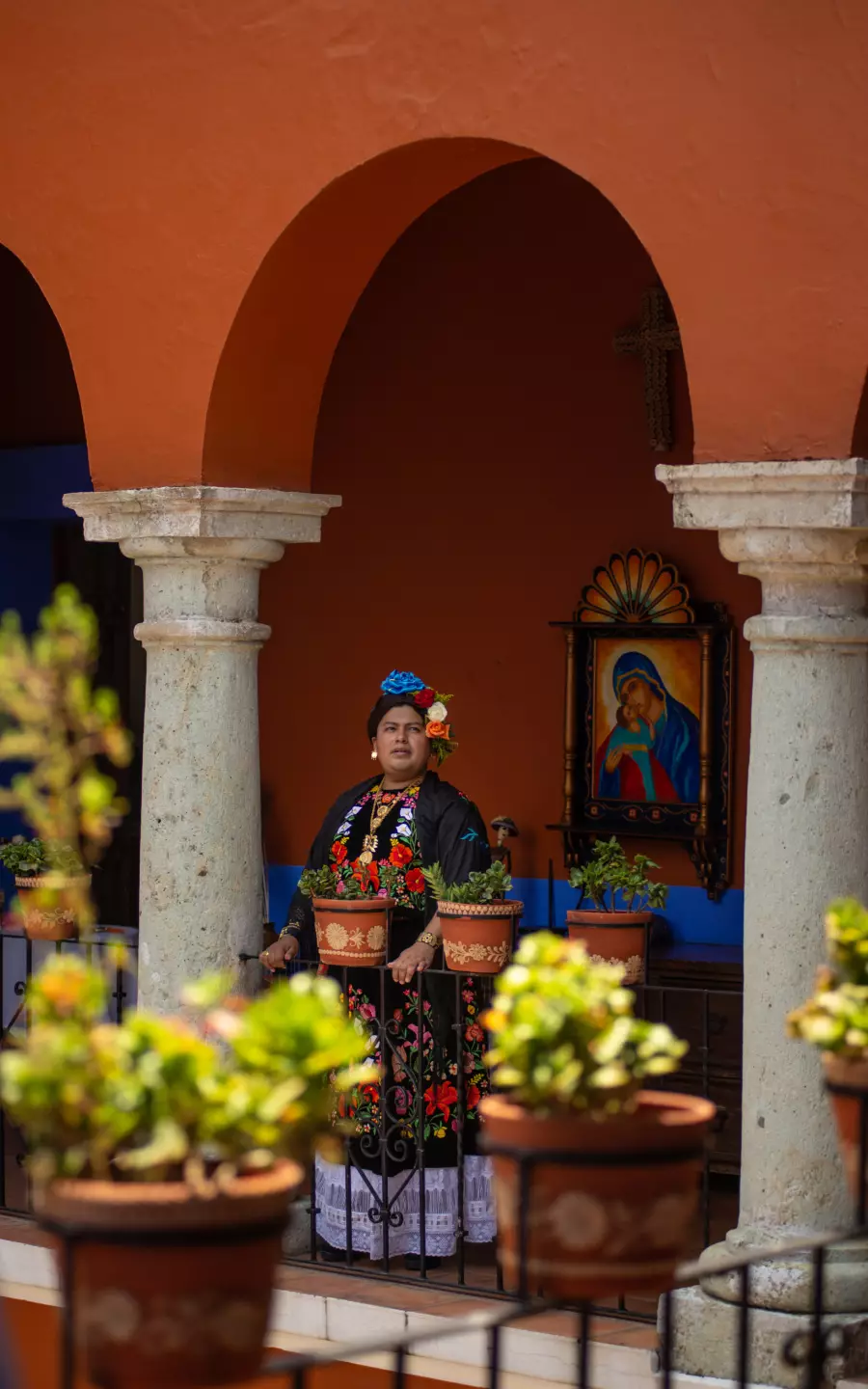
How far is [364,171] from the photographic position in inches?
226

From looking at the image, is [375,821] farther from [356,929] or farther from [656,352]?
[656,352]

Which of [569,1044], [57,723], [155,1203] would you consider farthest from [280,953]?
[155,1203]

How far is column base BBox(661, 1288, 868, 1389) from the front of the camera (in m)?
4.93

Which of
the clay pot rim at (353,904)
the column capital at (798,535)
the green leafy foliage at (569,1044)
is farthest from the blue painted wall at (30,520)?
the green leafy foliage at (569,1044)

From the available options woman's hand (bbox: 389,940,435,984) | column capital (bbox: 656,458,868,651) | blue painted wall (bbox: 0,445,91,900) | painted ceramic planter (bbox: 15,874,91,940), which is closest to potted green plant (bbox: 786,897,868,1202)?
column capital (bbox: 656,458,868,651)

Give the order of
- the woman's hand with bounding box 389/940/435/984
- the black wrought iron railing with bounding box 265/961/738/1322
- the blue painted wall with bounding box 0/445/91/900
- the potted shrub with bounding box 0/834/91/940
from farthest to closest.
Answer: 1. the blue painted wall with bounding box 0/445/91/900
2. the potted shrub with bounding box 0/834/91/940
3. the black wrought iron railing with bounding box 265/961/738/1322
4. the woman's hand with bounding box 389/940/435/984

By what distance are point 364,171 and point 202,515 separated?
1.04 m

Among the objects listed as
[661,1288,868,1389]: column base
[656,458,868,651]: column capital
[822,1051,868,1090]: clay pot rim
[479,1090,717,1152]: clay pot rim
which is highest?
[656,458,868,651]: column capital

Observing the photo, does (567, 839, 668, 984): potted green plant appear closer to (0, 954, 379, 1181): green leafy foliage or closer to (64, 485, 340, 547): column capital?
(64, 485, 340, 547): column capital

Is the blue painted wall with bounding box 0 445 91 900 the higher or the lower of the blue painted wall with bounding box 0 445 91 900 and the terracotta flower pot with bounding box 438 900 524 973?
the higher

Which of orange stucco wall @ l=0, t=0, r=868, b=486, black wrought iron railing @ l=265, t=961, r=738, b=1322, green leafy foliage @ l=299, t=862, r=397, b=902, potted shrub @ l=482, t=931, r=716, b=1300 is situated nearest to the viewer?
potted shrub @ l=482, t=931, r=716, b=1300

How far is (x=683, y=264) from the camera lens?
5.22m

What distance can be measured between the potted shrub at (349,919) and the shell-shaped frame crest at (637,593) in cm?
189

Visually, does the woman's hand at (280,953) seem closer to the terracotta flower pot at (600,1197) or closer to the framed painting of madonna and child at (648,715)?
the framed painting of madonna and child at (648,715)
